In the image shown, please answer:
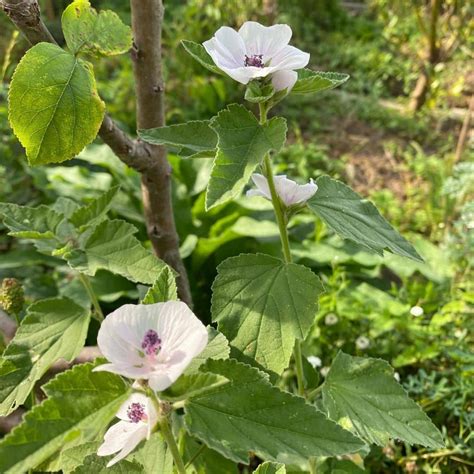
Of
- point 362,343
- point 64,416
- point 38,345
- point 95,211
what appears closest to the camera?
point 64,416

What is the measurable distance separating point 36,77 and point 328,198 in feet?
1.41

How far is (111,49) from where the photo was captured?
75 cm

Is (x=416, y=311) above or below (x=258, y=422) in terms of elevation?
below

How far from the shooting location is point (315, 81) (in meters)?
0.68

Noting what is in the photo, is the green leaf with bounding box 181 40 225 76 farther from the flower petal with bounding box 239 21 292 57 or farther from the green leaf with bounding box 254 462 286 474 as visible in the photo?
the green leaf with bounding box 254 462 286 474

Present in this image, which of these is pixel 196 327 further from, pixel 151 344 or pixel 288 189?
pixel 288 189

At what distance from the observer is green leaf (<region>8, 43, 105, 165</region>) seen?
65 centimetres

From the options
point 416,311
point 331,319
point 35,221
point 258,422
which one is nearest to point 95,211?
point 35,221

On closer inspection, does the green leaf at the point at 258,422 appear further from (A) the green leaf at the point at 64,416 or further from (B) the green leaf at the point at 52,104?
(B) the green leaf at the point at 52,104

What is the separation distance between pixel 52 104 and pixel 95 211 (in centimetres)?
33

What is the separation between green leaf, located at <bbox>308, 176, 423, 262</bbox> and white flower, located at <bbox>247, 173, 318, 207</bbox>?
0.06ft

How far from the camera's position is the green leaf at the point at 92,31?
0.72 m

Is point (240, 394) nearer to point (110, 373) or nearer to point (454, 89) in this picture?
point (110, 373)

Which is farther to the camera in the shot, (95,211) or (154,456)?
(95,211)
